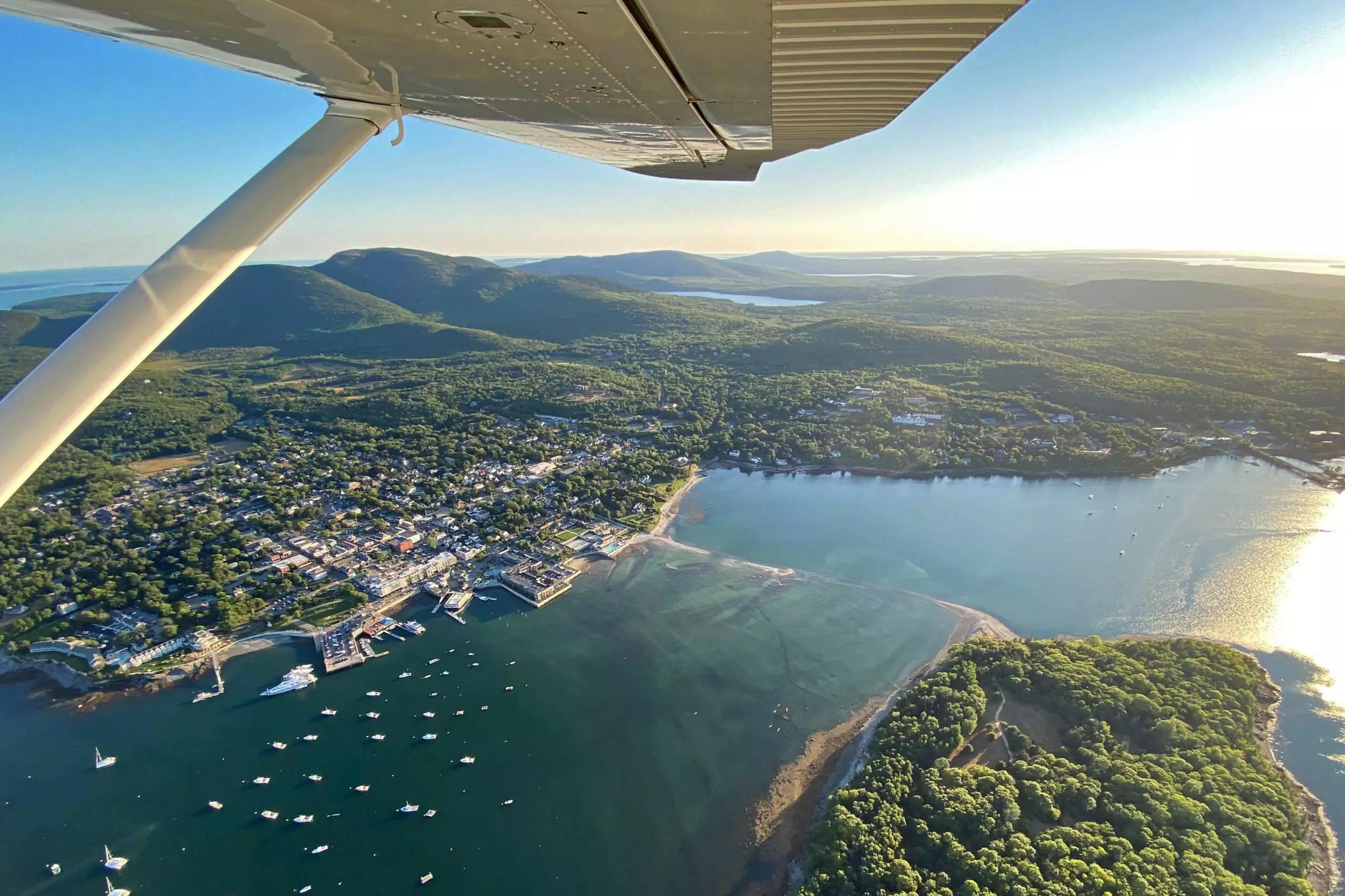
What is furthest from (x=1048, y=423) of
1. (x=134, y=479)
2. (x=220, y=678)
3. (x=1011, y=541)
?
(x=134, y=479)

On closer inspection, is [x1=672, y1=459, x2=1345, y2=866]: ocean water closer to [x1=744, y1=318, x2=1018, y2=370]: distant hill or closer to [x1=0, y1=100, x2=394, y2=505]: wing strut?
[x1=0, y1=100, x2=394, y2=505]: wing strut

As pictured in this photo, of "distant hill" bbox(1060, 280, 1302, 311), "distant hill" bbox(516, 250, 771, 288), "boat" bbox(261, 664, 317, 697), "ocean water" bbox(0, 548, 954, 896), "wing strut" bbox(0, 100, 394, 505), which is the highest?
"distant hill" bbox(516, 250, 771, 288)

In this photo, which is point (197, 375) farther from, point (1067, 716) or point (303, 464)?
point (1067, 716)

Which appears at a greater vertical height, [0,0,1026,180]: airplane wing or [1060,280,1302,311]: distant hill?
[0,0,1026,180]: airplane wing

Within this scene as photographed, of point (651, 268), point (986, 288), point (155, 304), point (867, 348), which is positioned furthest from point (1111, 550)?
point (651, 268)

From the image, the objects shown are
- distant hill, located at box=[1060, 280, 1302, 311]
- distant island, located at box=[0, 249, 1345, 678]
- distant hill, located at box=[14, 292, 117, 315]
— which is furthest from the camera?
distant hill, located at box=[14, 292, 117, 315]

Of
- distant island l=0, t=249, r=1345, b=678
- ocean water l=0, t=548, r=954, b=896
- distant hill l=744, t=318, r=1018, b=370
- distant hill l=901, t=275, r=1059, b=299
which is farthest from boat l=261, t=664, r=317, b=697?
distant hill l=901, t=275, r=1059, b=299

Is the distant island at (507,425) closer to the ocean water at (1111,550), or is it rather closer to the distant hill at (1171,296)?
the distant hill at (1171,296)
